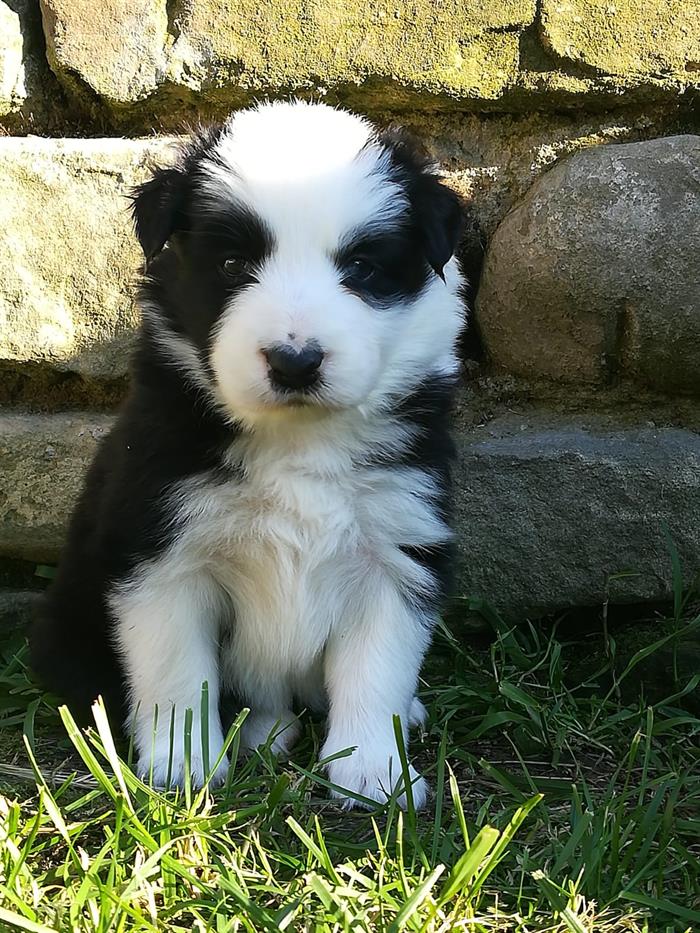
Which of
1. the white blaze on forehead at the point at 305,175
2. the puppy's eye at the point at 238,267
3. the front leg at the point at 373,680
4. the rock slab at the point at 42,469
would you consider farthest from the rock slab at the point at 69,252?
the front leg at the point at 373,680

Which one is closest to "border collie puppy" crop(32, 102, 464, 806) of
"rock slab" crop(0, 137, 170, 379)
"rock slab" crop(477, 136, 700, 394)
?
"rock slab" crop(477, 136, 700, 394)

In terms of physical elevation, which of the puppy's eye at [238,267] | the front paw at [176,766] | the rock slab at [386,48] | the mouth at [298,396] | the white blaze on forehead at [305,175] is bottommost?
the front paw at [176,766]

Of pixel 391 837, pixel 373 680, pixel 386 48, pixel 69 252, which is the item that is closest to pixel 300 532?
pixel 373 680

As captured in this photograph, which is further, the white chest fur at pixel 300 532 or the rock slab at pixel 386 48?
the rock slab at pixel 386 48

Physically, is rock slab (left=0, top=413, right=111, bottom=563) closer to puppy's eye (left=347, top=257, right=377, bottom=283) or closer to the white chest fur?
the white chest fur

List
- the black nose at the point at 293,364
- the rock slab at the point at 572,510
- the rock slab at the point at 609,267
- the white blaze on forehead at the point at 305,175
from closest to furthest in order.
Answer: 1. the black nose at the point at 293,364
2. the white blaze on forehead at the point at 305,175
3. the rock slab at the point at 609,267
4. the rock slab at the point at 572,510

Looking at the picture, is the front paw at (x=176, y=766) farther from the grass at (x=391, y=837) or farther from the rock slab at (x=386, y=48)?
the rock slab at (x=386, y=48)

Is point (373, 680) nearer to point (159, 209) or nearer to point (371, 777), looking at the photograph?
point (371, 777)
